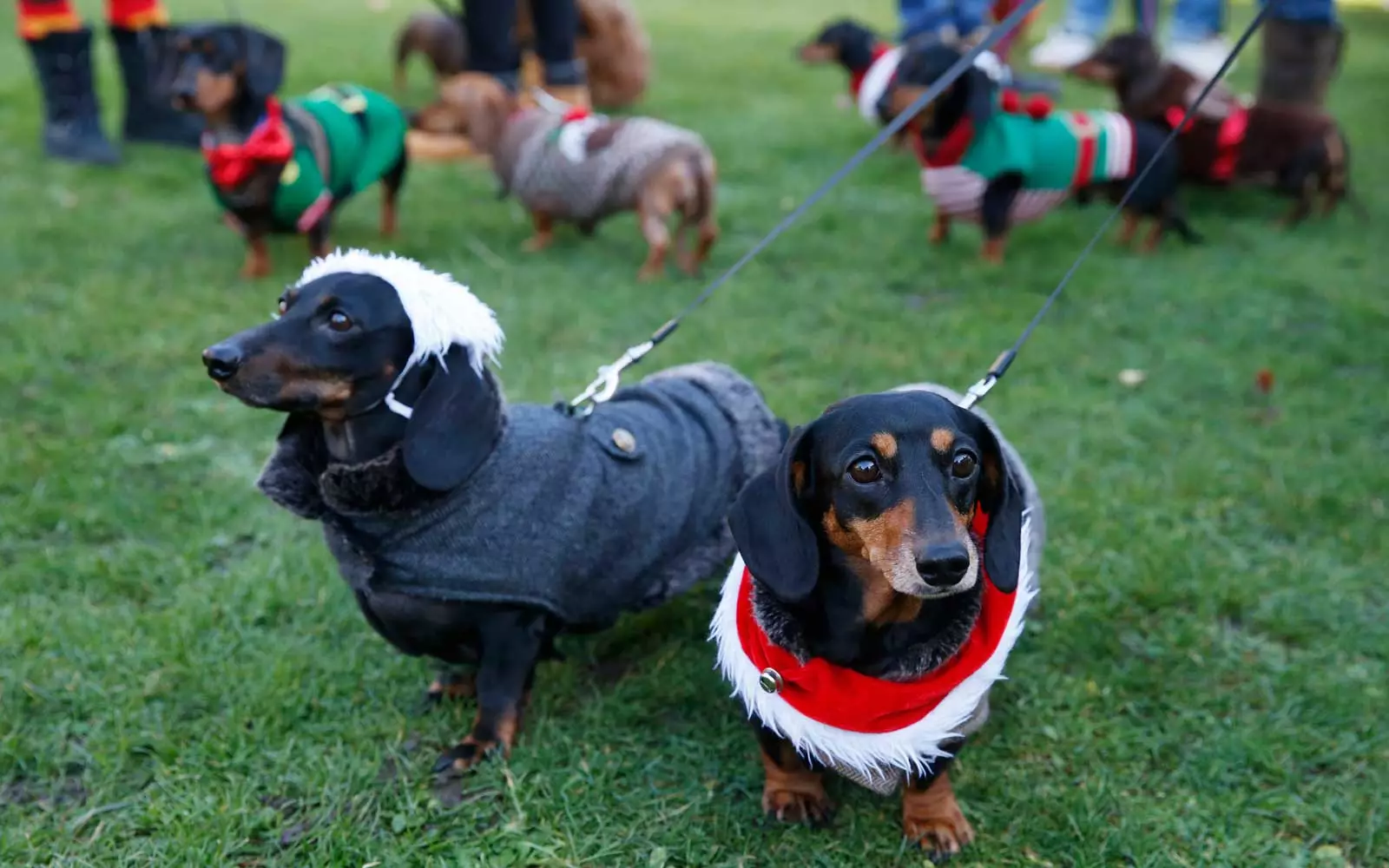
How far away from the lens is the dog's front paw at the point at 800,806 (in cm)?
236

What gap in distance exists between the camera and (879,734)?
6.92 feet

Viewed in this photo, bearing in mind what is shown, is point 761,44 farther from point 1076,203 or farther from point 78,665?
point 78,665

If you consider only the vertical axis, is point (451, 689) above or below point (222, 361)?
below

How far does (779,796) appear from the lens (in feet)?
7.79

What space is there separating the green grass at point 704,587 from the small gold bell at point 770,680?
40cm

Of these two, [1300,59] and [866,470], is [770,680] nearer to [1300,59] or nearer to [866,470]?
[866,470]

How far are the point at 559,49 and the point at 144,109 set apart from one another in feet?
8.81

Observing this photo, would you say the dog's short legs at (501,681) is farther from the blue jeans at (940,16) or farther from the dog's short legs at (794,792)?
the blue jeans at (940,16)

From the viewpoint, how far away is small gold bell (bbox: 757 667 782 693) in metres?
2.12

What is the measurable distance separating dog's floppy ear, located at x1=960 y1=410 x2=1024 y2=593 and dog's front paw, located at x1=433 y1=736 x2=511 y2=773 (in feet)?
3.74

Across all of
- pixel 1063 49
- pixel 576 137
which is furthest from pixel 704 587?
pixel 1063 49

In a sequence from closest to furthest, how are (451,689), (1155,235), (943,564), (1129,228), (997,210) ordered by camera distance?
(943,564) → (451,689) → (997,210) → (1155,235) → (1129,228)

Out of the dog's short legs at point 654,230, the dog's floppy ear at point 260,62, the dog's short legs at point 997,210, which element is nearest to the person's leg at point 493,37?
the dog's floppy ear at point 260,62

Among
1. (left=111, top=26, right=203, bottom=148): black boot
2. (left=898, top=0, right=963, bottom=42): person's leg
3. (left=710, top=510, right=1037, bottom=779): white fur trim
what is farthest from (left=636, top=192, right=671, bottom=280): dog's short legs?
(left=898, top=0, right=963, bottom=42): person's leg
